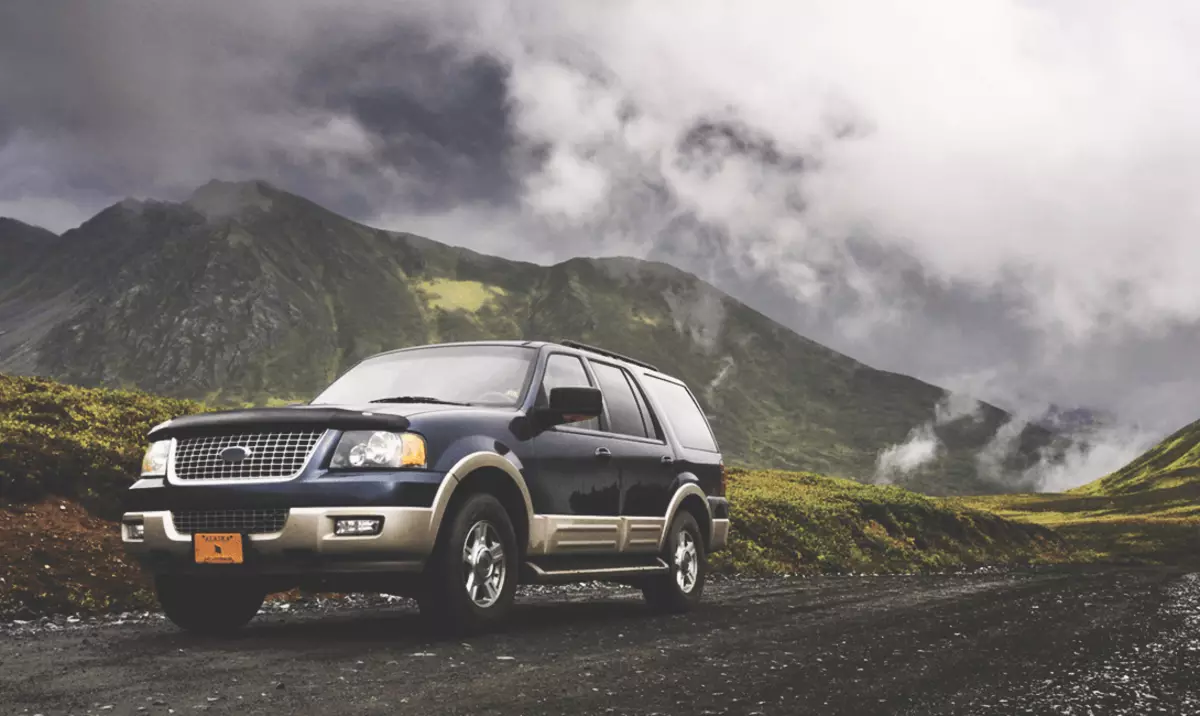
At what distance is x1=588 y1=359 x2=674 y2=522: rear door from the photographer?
9688 millimetres

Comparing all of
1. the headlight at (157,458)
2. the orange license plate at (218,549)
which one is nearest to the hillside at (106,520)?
the headlight at (157,458)

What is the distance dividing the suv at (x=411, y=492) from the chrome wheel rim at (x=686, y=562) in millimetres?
551

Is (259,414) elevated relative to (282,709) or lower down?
elevated

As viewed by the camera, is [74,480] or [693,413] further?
[74,480]

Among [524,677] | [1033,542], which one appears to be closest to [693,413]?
[524,677]

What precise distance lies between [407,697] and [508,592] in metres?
2.73

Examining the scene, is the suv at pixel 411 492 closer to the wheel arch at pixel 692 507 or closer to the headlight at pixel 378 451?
the headlight at pixel 378 451

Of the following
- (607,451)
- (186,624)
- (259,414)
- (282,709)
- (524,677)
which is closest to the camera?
(282,709)

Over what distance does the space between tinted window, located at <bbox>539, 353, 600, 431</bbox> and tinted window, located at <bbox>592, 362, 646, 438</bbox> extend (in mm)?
219

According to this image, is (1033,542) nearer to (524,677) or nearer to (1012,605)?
(1012,605)

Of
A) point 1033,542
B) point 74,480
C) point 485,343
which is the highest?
point 485,343

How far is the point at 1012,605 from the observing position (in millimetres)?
11547

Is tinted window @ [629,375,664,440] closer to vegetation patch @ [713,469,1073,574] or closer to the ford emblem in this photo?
the ford emblem

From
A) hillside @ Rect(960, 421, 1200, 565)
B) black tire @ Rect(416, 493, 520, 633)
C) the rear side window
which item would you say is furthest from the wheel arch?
hillside @ Rect(960, 421, 1200, 565)
